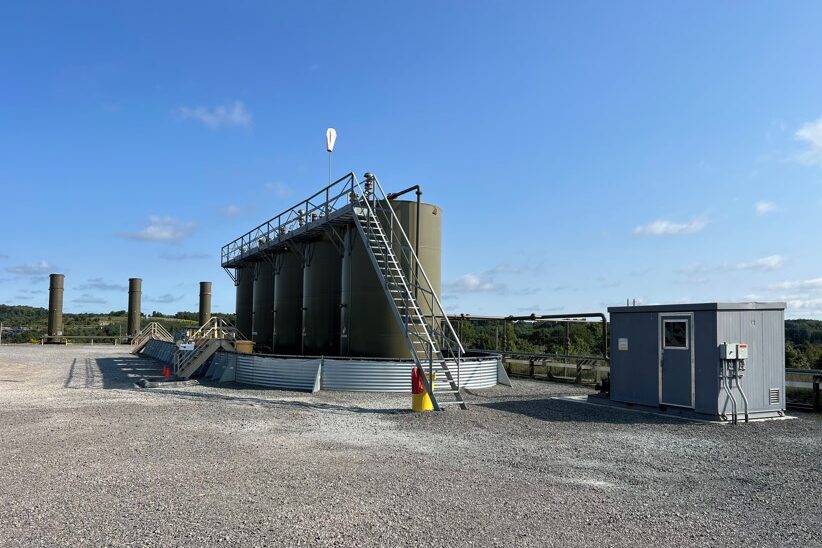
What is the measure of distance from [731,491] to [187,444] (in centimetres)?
790

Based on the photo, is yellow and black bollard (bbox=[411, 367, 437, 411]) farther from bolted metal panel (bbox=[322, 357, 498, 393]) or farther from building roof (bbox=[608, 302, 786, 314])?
building roof (bbox=[608, 302, 786, 314])

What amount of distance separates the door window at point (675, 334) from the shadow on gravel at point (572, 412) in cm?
156

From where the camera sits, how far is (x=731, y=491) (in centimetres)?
757

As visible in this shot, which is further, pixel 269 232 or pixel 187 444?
pixel 269 232

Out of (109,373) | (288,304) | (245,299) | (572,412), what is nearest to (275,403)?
A: (572,412)

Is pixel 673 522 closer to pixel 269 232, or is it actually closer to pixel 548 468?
pixel 548 468

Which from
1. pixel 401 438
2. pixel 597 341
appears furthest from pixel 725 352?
pixel 597 341

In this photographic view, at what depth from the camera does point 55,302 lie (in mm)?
48250

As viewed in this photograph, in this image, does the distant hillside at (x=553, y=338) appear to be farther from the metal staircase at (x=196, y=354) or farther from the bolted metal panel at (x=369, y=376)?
the metal staircase at (x=196, y=354)

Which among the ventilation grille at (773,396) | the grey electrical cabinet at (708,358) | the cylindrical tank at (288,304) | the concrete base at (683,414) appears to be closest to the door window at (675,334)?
the grey electrical cabinet at (708,358)

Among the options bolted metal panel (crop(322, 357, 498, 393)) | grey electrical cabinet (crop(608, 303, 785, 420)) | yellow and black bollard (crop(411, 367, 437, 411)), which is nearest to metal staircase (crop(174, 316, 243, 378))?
bolted metal panel (crop(322, 357, 498, 393))

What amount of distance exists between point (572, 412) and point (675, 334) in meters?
2.77

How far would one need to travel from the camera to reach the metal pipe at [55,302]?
47781 mm

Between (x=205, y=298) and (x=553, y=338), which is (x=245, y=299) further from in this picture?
(x=553, y=338)
